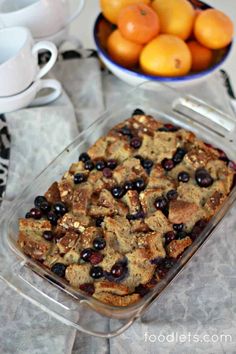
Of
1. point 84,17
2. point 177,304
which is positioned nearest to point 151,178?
point 177,304

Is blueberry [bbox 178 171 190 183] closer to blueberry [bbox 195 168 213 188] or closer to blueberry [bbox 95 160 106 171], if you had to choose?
blueberry [bbox 195 168 213 188]

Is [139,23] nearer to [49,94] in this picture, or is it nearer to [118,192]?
[49,94]

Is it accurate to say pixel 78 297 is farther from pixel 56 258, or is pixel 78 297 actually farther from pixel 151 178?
pixel 151 178

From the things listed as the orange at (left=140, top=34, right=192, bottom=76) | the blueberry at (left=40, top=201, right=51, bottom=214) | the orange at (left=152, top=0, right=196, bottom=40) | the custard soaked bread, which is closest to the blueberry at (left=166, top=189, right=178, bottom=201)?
the custard soaked bread

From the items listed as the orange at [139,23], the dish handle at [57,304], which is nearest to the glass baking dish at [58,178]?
the dish handle at [57,304]

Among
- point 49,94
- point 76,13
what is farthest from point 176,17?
point 49,94

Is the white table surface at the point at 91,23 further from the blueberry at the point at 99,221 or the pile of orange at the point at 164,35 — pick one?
the blueberry at the point at 99,221
